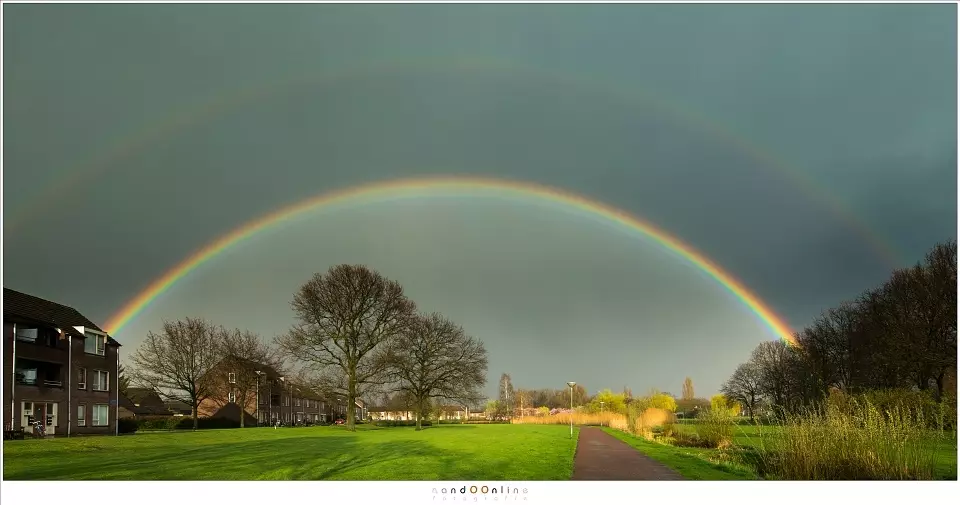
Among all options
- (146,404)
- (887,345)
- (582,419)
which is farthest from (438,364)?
(146,404)

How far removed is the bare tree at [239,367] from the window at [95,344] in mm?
12468

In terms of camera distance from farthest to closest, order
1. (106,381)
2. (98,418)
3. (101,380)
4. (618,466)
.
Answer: (106,381)
(101,380)
(98,418)
(618,466)

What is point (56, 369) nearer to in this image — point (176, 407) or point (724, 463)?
point (724, 463)

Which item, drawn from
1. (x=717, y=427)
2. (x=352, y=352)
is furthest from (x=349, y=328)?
(x=717, y=427)

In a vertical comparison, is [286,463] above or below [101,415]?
above

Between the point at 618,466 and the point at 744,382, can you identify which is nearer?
the point at 618,466

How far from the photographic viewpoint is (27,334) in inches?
1655

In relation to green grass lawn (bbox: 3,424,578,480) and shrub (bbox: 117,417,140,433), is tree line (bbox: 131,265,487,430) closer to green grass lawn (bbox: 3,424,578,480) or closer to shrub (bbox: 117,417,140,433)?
shrub (bbox: 117,417,140,433)

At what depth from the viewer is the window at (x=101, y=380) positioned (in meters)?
47.4

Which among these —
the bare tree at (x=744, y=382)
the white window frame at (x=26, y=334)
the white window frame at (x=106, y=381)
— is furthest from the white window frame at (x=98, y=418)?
the bare tree at (x=744, y=382)

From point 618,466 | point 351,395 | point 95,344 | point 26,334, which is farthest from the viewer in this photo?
point 351,395
